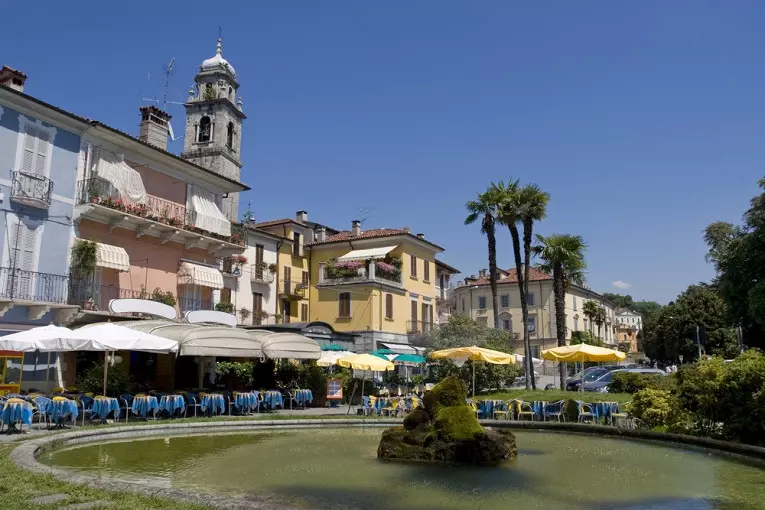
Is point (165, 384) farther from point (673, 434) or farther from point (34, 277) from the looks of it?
point (673, 434)

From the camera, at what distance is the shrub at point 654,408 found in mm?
15820

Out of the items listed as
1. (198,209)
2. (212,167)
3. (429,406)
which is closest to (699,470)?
(429,406)

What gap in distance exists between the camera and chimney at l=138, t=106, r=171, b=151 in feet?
105

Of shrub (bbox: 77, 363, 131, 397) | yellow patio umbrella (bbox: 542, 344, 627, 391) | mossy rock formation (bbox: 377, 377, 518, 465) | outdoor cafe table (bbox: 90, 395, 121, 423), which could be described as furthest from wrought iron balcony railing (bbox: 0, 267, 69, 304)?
yellow patio umbrella (bbox: 542, 344, 627, 391)

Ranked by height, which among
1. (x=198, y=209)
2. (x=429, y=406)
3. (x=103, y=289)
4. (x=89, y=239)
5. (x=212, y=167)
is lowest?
(x=429, y=406)

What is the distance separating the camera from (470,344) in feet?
119

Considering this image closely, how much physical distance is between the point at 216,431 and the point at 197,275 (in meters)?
13.7

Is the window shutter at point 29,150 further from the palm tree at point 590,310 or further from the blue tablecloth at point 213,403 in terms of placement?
the palm tree at point 590,310

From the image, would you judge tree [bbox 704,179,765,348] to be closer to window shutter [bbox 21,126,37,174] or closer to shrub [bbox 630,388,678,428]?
shrub [bbox 630,388,678,428]

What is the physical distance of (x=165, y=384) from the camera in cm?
2705

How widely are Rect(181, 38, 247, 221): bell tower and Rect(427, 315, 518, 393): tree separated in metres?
19.6

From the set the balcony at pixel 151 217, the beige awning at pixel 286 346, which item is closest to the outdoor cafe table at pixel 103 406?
the beige awning at pixel 286 346

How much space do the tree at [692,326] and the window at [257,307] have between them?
114ft

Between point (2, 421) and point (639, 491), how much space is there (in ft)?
46.8
